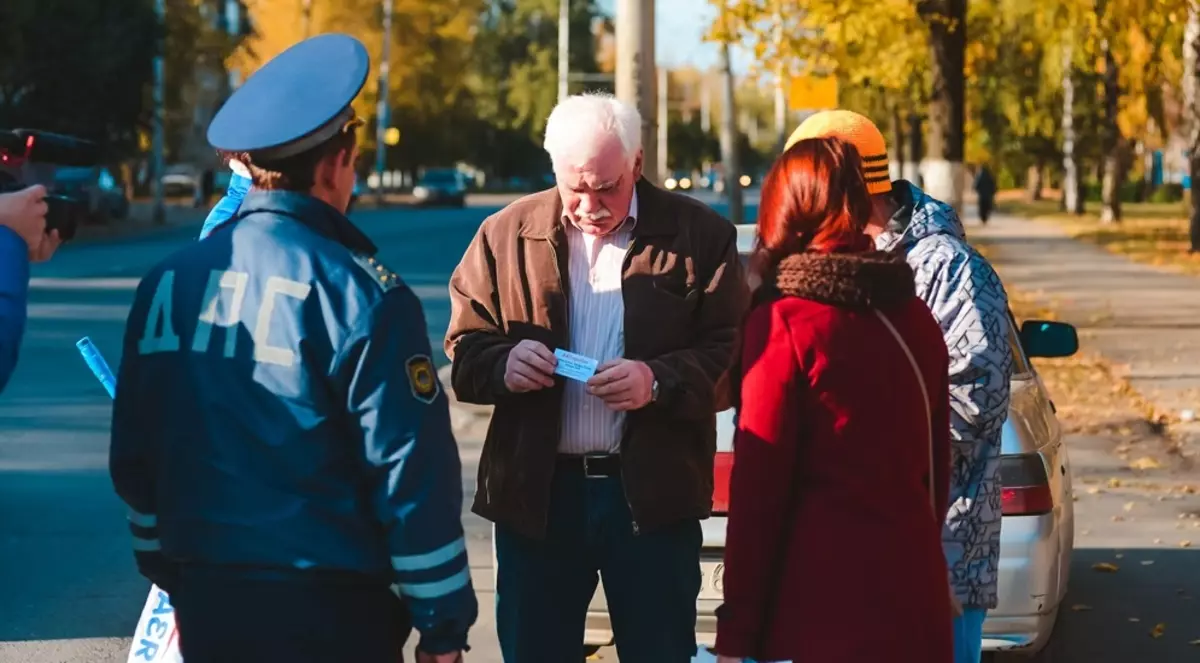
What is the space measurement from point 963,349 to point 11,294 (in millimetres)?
2019

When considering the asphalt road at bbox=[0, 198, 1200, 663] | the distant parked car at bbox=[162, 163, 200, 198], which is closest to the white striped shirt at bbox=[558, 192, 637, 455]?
the asphalt road at bbox=[0, 198, 1200, 663]

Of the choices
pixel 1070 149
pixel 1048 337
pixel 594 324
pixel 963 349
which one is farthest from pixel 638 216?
pixel 1070 149

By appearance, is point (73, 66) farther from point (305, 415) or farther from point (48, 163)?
point (305, 415)

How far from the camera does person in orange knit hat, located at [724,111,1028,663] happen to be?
4.07 m

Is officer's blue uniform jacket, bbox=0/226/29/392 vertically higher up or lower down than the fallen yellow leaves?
higher up

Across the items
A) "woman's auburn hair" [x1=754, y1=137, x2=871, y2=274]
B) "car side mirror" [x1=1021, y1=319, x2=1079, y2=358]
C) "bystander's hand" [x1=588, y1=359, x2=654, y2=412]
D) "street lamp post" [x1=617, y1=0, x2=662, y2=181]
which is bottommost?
"car side mirror" [x1=1021, y1=319, x2=1079, y2=358]

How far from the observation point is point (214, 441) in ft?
9.92

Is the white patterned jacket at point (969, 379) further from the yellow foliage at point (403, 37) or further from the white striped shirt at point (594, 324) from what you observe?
the yellow foliage at point (403, 37)

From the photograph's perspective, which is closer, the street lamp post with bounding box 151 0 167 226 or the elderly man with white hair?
the elderly man with white hair

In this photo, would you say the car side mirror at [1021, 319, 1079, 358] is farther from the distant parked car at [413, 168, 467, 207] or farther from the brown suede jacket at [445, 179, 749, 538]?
the distant parked car at [413, 168, 467, 207]

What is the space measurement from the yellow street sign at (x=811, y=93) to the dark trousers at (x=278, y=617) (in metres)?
18.6

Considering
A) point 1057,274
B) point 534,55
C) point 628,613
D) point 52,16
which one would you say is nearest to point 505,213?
point 628,613

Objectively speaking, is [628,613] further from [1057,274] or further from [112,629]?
[1057,274]

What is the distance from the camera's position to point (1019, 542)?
220 inches
